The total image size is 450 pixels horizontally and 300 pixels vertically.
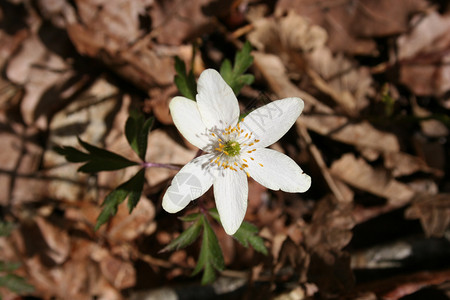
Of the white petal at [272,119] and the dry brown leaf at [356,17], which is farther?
the dry brown leaf at [356,17]

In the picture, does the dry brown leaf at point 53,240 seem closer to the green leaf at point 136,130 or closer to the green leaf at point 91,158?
the green leaf at point 91,158

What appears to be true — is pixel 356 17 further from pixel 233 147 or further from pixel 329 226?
pixel 233 147

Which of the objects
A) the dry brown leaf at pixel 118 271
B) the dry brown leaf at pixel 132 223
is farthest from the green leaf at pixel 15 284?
the dry brown leaf at pixel 132 223

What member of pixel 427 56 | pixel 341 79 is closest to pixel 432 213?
pixel 341 79

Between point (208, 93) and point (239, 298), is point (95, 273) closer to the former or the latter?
point (239, 298)

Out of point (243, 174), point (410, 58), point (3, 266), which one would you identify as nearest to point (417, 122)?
point (410, 58)

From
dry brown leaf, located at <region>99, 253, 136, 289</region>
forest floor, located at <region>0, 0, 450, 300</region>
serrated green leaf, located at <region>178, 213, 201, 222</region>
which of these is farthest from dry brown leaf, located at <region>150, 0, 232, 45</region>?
dry brown leaf, located at <region>99, 253, 136, 289</region>
